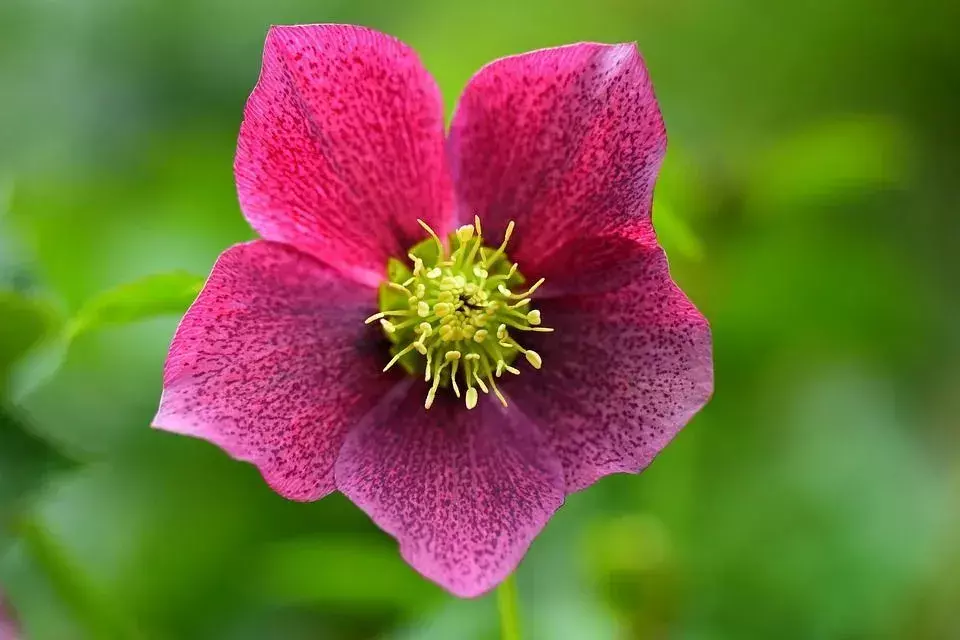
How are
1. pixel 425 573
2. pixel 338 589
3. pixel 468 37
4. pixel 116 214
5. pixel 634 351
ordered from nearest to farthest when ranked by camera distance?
pixel 425 573 < pixel 634 351 < pixel 338 589 < pixel 116 214 < pixel 468 37

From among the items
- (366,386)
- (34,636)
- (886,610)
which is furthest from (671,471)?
(34,636)

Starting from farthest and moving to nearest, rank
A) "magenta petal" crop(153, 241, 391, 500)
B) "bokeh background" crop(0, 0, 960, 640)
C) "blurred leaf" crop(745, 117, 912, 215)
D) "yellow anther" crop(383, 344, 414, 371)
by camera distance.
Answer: "blurred leaf" crop(745, 117, 912, 215)
"bokeh background" crop(0, 0, 960, 640)
"yellow anther" crop(383, 344, 414, 371)
"magenta petal" crop(153, 241, 391, 500)

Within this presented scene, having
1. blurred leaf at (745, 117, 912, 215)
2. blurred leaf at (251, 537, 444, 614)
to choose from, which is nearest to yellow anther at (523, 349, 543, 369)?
blurred leaf at (251, 537, 444, 614)

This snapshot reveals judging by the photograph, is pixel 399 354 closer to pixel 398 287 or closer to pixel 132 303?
pixel 398 287

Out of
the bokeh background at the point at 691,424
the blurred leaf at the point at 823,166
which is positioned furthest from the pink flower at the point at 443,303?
the blurred leaf at the point at 823,166

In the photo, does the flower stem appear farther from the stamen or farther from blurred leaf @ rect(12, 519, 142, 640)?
blurred leaf @ rect(12, 519, 142, 640)

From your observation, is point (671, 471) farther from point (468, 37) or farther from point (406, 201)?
point (468, 37)
